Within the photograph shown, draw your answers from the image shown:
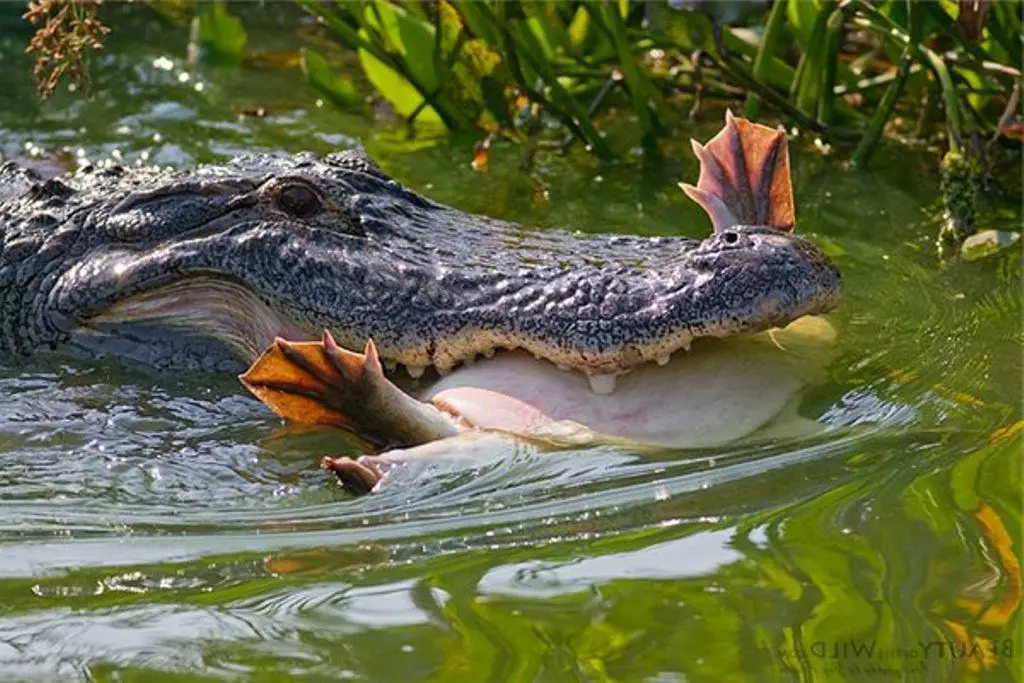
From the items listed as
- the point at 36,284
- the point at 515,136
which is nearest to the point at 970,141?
the point at 515,136

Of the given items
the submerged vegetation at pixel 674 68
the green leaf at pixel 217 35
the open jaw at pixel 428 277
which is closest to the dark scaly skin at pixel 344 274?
the open jaw at pixel 428 277

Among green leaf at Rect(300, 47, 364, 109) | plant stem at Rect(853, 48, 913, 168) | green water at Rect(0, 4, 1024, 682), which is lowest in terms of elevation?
green water at Rect(0, 4, 1024, 682)

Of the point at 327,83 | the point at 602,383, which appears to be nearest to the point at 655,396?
the point at 602,383

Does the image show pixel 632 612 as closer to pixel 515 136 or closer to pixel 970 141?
pixel 970 141

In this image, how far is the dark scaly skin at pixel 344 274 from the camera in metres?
3.75

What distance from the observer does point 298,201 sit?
14.8 ft

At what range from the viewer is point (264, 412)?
4230 mm

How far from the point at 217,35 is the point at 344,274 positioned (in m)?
4.46

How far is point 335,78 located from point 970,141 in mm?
2852

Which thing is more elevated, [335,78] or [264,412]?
[335,78]

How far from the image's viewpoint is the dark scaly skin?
3.75 metres

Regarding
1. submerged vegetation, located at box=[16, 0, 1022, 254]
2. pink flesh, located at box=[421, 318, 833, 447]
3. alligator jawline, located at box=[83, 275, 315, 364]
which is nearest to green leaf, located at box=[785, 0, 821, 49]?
submerged vegetation, located at box=[16, 0, 1022, 254]

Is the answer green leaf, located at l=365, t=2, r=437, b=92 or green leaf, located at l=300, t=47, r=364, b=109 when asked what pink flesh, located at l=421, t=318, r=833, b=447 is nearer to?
green leaf, located at l=365, t=2, r=437, b=92

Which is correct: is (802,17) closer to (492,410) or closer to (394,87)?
(394,87)
